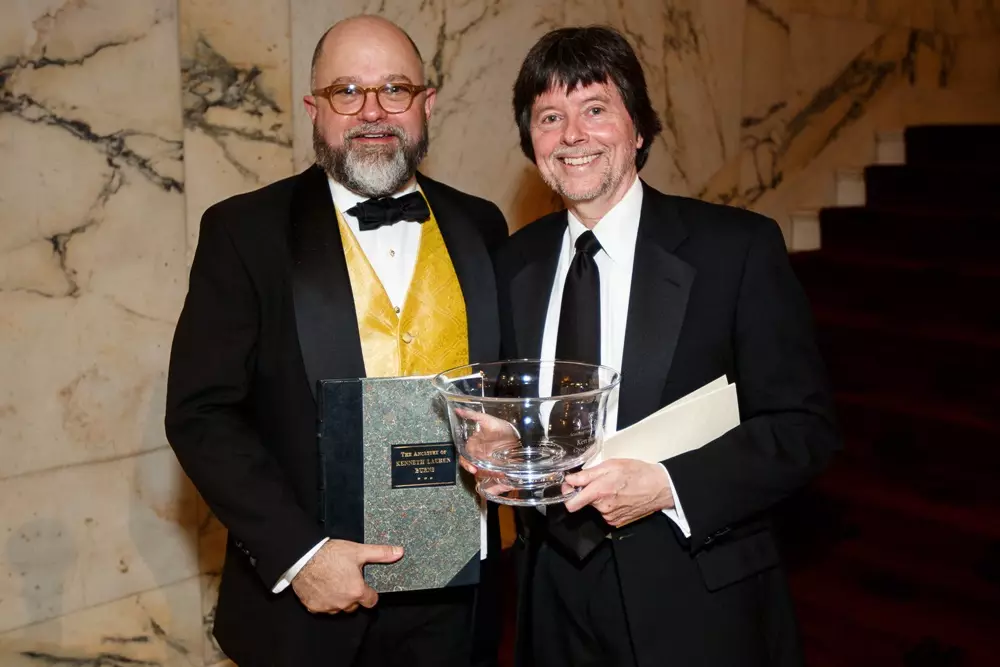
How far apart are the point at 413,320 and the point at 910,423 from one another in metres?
2.90

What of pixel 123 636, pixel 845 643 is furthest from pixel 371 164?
pixel 845 643

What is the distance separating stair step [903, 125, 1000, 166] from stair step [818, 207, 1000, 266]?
0.60 m

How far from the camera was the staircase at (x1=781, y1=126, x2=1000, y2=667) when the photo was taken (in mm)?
3549

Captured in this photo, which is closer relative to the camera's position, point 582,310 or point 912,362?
point 582,310

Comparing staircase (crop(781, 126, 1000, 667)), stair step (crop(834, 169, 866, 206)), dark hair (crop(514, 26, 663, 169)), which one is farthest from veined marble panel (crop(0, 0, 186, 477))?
stair step (crop(834, 169, 866, 206))

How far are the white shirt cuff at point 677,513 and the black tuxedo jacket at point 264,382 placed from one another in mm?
550

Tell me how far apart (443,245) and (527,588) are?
2.65 ft

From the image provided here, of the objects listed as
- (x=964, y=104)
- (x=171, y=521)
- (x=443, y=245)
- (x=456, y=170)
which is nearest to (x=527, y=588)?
(x=443, y=245)

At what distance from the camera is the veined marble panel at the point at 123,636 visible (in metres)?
2.98

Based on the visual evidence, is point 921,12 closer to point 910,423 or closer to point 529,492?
point 910,423

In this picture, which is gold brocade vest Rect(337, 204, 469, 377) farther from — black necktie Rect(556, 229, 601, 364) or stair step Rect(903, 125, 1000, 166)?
stair step Rect(903, 125, 1000, 166)

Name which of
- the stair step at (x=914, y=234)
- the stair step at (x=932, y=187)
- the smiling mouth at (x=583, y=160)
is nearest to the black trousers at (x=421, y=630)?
the smiling mouth at (x=583, y=160)

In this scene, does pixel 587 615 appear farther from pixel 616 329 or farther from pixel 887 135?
pixel 887 135

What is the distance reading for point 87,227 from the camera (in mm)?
2924
